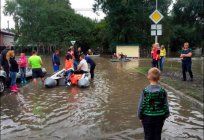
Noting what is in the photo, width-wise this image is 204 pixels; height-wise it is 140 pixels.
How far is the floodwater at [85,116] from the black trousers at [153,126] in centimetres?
179

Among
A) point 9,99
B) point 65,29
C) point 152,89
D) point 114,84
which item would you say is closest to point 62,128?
point 152,89

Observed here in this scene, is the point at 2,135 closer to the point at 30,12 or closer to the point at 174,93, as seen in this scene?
the point at 174,93

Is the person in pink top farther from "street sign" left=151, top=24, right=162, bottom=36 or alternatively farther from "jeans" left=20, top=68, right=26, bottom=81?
"street sign" left=151, top=24, right=162, bottom=36

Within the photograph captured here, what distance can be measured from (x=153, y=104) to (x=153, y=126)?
384 millimetres

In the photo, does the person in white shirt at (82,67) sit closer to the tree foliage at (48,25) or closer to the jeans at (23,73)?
the jeans at (23,73)

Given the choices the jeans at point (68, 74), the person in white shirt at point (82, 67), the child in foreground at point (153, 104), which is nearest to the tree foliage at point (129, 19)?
the person in white shirt at point (82, 67)

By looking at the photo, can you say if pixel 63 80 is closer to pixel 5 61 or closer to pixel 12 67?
pixel 12 67

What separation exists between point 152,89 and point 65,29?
187ft

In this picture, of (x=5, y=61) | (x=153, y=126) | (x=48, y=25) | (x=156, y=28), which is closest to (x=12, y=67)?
(x=5, y=61)

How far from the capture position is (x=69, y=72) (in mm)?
15406

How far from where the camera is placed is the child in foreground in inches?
201

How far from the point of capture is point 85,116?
29.6ft

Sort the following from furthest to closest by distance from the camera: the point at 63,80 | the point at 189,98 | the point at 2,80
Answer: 1. the point at 63,80
2. the point at 2,80
3. the point at 189,98

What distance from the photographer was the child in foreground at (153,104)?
5.11 m
